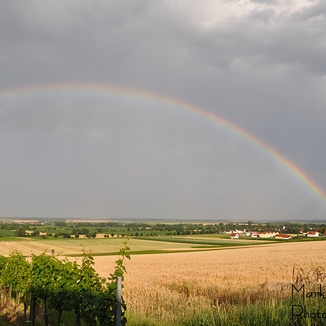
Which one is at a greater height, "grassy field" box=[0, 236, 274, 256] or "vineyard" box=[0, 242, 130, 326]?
"vineyard" box=[0, 242, 130, 326]

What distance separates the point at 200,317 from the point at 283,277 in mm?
15043

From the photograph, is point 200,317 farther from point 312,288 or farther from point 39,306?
point 39,306

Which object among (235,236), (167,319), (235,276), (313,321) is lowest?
(235,236)

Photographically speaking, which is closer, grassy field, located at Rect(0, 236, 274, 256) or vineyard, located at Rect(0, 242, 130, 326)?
vineyard, located at Rect(0, 242, 130, 326)

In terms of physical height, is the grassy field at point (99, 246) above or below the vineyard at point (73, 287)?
below

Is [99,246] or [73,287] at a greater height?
[73,287]

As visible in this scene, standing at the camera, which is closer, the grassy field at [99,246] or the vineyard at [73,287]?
the vineyard at [73,287]

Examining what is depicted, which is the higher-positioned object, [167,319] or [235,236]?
[167,319]

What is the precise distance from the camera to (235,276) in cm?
2409

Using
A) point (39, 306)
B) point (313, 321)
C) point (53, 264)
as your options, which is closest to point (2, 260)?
point (39, 306)

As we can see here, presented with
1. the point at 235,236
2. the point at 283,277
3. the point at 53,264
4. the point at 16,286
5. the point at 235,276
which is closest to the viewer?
the point at 53,264

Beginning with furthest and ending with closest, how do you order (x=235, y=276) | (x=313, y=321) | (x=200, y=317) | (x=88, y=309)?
(x=235, y=276)
(x=200, y=317)
(x=88, y=309)
(x=313, y=321)

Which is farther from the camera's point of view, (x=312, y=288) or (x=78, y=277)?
(x=312, y=288)

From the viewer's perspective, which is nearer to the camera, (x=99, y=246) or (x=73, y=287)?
(x=73, y=287)
